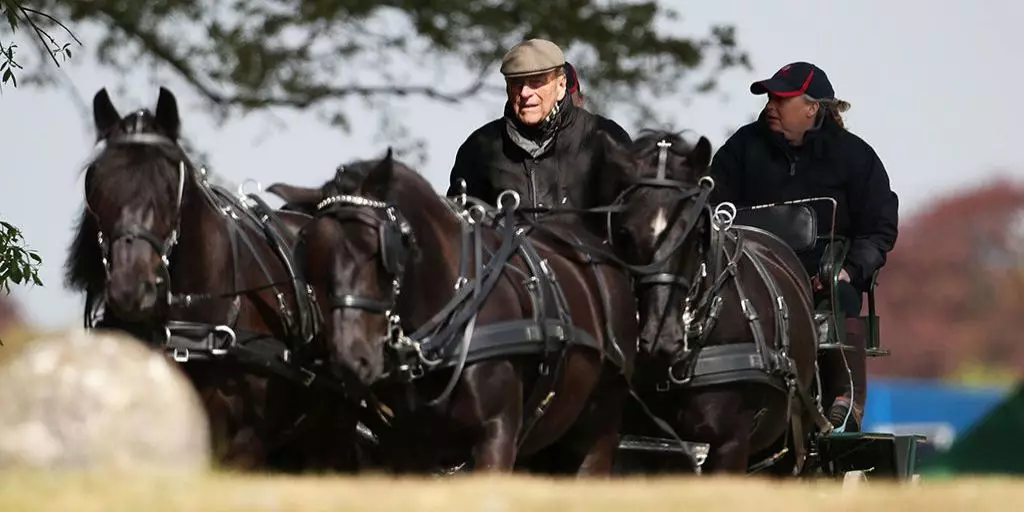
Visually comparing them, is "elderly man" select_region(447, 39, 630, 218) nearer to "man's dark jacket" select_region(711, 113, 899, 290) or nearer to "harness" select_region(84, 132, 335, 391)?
"man's dark jacket" select_region(711, 113, 899, 290)

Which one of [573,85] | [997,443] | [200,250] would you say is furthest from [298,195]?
[997,443]

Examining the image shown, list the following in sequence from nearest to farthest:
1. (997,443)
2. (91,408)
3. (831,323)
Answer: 1. (91,408)
2. (831,323)
3. (997,443)

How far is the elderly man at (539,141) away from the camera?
928 cm

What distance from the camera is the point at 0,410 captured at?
525 centimetres

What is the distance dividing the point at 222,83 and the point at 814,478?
27.3ft

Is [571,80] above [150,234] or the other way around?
above

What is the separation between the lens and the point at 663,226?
8.53 m

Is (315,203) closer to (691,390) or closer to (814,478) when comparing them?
(691,390)

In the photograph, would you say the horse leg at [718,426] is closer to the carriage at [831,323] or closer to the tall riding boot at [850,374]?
the carriage at [831,323]

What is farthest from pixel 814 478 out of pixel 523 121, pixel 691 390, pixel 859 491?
pixel 859 491

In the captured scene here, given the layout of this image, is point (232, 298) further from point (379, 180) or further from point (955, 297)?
point (955, 297)

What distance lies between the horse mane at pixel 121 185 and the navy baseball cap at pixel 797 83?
3.35m

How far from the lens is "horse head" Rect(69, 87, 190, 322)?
7344 millimetres

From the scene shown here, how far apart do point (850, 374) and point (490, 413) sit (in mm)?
2823
